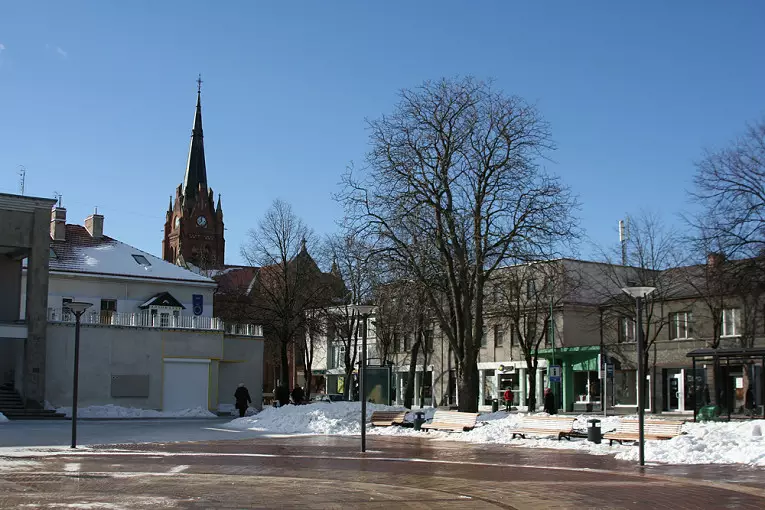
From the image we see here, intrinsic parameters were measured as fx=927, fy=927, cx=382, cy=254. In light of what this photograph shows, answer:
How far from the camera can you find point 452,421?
1174 inches

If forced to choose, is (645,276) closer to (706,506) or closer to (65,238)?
(65,238)

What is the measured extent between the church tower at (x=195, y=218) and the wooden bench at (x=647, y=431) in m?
98.1

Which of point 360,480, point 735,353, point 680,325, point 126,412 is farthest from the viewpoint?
point 680,325

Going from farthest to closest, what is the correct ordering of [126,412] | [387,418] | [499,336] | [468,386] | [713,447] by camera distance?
1. [499,336]
2. [126,412]
3. [468,386]
4. [387,418]
5. [713,447]

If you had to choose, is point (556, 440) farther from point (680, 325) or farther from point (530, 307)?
point (530, 307)

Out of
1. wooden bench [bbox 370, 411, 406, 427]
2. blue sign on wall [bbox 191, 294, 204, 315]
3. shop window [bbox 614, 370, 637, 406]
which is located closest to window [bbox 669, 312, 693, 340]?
shop window [bbox 614, 370, 637, 406]

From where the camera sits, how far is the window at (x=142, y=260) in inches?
2089

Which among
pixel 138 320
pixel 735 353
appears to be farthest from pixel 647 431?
pixel 138 320

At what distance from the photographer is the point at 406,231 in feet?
109

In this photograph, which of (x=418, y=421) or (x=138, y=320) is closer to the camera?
(x=418, y=421)

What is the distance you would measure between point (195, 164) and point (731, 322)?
279 ft

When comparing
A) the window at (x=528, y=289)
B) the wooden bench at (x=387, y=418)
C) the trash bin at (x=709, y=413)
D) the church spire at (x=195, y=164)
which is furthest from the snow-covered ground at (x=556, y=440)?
the church spire at (x=195, y=164)

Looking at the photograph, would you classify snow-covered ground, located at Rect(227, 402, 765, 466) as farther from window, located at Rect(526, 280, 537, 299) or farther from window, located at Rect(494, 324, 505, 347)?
window, located at Rect(494, 324, 505, 347)

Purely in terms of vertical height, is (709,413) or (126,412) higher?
(709,413)
